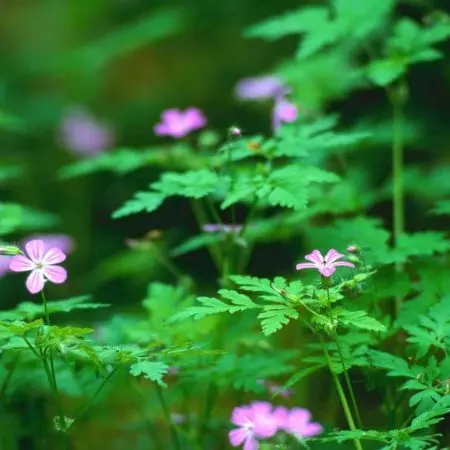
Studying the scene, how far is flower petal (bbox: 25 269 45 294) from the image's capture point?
1797 mm

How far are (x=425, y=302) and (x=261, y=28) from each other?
110 centimetres

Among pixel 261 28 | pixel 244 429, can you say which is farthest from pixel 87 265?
Result: pixel 244 429

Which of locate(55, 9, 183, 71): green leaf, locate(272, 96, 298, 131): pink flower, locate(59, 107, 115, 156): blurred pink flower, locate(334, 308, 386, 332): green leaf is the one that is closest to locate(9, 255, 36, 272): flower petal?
locate(334, 308, 386, 332): green leaf

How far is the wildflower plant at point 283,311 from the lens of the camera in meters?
1.77

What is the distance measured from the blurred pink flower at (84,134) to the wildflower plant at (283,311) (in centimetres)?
251

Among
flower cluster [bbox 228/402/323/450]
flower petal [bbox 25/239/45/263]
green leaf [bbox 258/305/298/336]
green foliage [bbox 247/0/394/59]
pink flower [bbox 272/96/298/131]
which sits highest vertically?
green foliage [bbox 247/0/394/59]

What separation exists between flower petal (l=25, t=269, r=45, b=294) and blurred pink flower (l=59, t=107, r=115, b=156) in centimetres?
385

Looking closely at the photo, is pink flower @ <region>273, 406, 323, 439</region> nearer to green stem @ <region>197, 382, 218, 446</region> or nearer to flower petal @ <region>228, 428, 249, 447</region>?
flower petal @ <region>228, 428, 249, 447</region>

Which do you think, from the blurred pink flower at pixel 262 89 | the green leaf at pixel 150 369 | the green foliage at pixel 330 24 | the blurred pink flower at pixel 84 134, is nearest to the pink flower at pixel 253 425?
the green leaf at pixel 150 369

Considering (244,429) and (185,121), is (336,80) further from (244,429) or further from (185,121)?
(244,429)

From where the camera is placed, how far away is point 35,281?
182 centimetres

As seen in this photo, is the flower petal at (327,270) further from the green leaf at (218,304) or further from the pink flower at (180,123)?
the pink flower at (180,123)

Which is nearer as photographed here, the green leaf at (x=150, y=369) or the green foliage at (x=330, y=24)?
the green leaf at (x=150, y=369)

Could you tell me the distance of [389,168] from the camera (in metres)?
4.45
